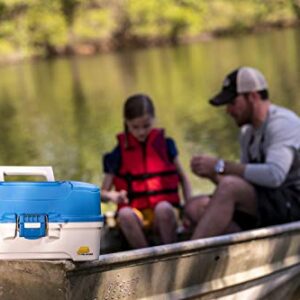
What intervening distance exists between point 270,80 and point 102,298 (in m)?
14.4

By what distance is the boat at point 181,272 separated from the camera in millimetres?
3273

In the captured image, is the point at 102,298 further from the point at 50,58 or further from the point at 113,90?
the point at 50,58

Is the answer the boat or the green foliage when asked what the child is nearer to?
the boat

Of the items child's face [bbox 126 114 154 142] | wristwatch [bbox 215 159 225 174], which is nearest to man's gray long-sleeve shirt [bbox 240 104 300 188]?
wristwatch [bbox 215 159 225 174]

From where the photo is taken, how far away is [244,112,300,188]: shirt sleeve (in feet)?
14.0

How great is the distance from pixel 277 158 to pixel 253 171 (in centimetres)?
13

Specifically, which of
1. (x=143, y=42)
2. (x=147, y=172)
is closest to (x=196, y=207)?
(x=147, y=172)

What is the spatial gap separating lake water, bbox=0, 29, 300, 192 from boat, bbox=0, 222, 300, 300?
340 centimetres

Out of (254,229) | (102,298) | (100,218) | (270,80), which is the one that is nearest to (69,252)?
(100,218)

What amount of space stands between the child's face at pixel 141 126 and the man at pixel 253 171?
14.6 inches

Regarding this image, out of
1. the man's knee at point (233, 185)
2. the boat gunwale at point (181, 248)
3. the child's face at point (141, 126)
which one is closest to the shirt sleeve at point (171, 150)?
the child's face at point (141, 126)

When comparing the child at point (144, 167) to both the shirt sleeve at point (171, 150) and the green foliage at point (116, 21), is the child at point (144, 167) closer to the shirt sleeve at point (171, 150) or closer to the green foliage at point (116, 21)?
the shirt sleeve at point (171, 150)

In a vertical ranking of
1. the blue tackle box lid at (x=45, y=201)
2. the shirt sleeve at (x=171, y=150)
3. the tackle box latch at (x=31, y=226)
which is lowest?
the tackle box latch at (x=31, y=226)

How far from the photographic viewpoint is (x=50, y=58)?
41.1 m
